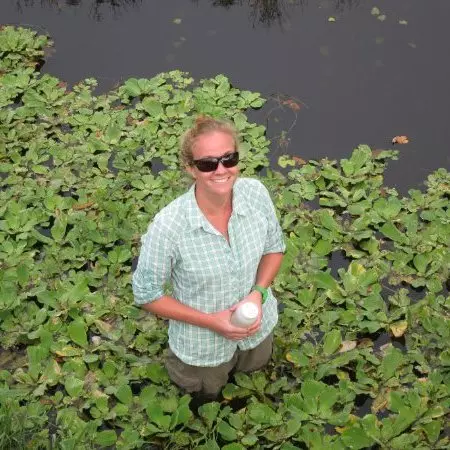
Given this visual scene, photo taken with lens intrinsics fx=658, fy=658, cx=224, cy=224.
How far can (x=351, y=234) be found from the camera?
12.8ft

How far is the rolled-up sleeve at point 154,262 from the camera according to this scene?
88.4 inches

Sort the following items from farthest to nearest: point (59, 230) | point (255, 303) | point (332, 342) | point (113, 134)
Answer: point (113, 134)
point (59, 230)
point (332, 342)
point (255, 303)

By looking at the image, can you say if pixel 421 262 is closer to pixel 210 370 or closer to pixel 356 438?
pixel 356 438

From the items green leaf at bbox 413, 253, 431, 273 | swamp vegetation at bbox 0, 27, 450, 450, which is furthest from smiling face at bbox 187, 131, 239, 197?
green leaf at bbox 413, 253, 431, 273

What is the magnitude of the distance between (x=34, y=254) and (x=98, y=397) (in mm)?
1101

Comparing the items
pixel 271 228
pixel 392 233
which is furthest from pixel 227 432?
pixel 392 233

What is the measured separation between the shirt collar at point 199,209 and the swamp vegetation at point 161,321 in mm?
1100

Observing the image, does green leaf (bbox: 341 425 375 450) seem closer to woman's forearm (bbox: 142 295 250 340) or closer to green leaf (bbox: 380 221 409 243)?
woman's forearm (bbox: 142 295 250 340)

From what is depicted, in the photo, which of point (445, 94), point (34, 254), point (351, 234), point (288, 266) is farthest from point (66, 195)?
point (445, 94)

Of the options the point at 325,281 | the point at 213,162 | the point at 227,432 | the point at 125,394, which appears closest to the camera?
the point at 213,162

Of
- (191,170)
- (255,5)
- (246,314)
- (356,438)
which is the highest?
(191,170)

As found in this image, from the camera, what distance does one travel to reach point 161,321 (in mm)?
3486

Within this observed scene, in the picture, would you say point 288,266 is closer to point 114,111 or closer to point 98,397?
point 98,397

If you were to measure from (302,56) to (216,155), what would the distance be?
3.43 m
